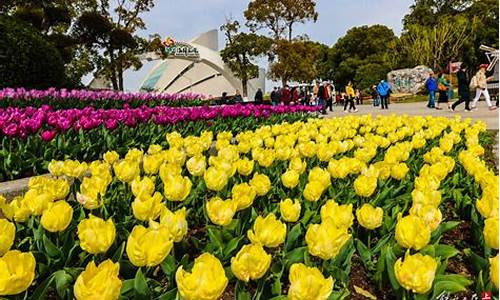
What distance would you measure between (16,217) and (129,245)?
31.0 inches

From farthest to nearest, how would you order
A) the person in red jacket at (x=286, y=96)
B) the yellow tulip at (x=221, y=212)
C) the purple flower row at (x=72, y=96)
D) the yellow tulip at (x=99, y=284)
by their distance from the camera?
the person in red jacket at (x=286, y=96) < the purple flower row at (x=72, y=96) < the yellow tulip at (x=221, y=212) < the yellow tulip at (x=99, y=284)

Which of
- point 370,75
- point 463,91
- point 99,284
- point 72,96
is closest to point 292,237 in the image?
point 99,284

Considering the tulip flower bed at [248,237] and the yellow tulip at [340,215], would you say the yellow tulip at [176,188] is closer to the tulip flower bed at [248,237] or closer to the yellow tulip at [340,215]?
the tulip flower bed at [248,237]

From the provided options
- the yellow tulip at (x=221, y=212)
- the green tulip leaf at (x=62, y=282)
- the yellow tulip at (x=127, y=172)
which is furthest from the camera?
the yellow tulip at (x=127, y=172)

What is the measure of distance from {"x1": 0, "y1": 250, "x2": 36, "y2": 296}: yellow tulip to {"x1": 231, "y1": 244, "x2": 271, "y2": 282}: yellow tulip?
530 mm

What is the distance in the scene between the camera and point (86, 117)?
495 cm

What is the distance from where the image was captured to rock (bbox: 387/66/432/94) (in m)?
32.7

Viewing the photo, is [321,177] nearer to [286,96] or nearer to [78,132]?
[78,132]

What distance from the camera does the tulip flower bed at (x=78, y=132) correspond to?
397 centimetres

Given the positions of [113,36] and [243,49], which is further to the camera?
[243,49]

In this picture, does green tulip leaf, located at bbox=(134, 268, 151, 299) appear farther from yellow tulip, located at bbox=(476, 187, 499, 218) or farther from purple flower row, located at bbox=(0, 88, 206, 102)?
purple flower row, located at bbox=(0, 88, 206, 102)

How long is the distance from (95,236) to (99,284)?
0.44 meters

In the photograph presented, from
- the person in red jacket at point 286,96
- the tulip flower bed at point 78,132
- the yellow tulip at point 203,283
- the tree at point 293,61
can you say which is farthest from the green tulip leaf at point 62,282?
the tree at point 293,61

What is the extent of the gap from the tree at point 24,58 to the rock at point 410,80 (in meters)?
25.2
